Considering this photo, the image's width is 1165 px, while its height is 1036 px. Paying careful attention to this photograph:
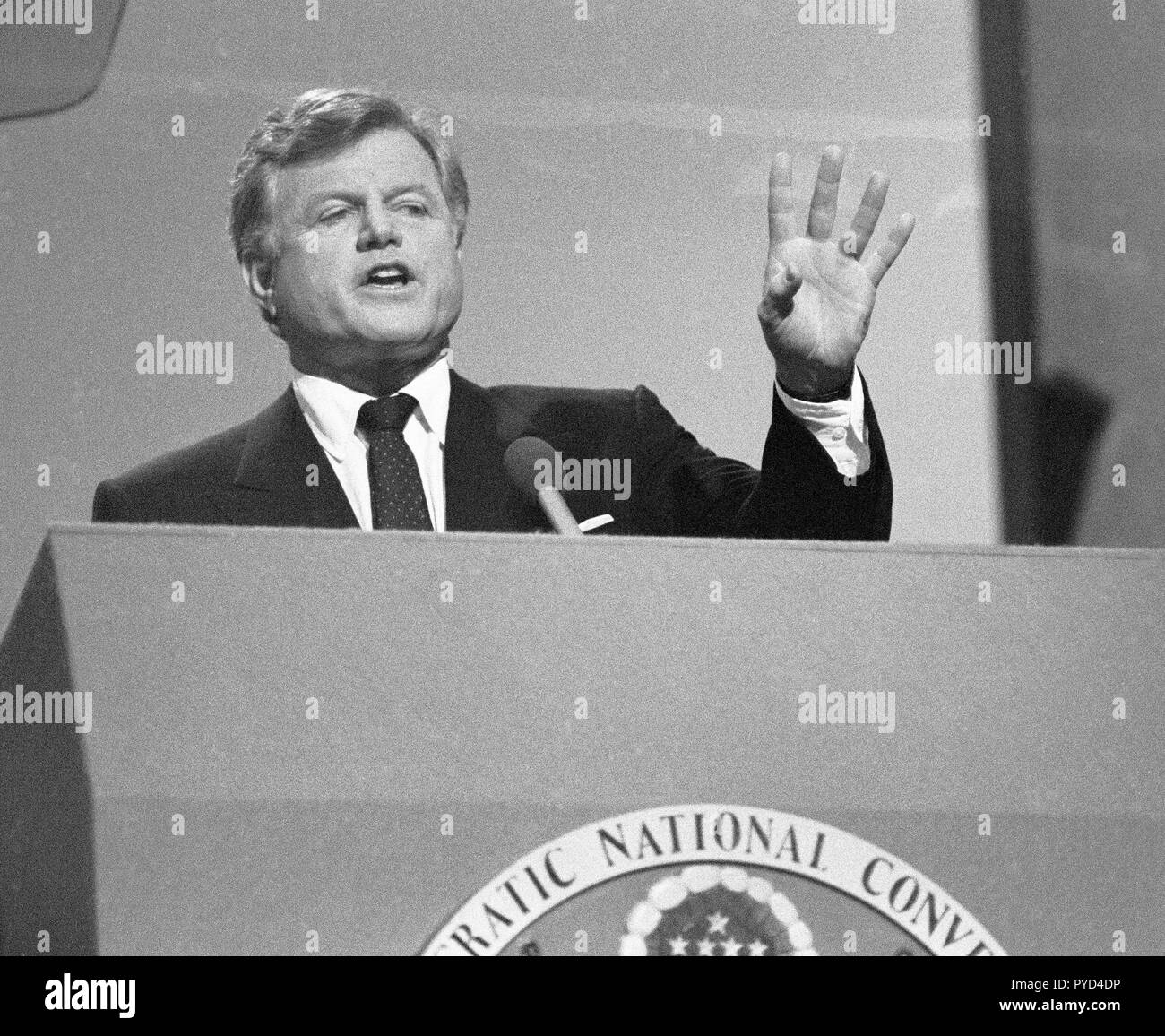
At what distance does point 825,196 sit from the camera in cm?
369

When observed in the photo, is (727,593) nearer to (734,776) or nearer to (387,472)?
(734,776)

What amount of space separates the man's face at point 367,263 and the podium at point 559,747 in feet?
1.49

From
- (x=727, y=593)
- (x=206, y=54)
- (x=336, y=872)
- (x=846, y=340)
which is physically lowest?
(x=336, y=872)

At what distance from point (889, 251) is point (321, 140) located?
109cm

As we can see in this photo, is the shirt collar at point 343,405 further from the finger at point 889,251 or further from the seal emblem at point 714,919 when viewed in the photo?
the seal emblem at point 714,919

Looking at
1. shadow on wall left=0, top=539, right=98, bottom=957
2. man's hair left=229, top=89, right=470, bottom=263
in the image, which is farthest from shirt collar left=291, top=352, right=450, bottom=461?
shadow on wall left=0, top=539, right=98, bottom=957

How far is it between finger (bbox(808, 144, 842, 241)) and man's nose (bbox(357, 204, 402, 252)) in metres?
0.77

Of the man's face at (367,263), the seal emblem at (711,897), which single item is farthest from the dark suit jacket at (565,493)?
the seal emblem at (711,897)

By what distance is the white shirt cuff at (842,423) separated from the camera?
3.77 meters

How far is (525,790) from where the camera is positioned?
3.44 meters

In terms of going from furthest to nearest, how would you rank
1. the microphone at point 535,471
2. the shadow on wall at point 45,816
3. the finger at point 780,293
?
the finger at point 780,293
the microphone at point 535,471
the shadow on wall at point 45,816

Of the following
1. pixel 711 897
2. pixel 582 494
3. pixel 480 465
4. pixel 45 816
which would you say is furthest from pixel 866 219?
pixel 45 816
